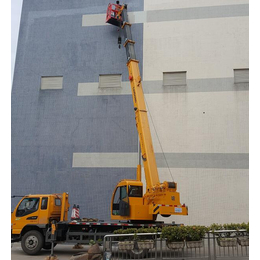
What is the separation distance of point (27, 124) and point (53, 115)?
5.85ft

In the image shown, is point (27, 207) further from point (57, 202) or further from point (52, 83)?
point (52, 83)

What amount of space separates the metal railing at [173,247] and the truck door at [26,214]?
4.93 m

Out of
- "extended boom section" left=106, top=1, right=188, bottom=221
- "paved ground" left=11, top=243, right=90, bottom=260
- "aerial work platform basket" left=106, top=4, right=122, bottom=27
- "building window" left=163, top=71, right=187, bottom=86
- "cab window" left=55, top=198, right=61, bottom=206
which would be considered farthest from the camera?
"aerial work platform basket" left=106, top=4, right=122, bottom=27

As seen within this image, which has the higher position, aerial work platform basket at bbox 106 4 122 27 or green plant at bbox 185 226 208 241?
aerial work platform basket at bbox 106 4 122 27

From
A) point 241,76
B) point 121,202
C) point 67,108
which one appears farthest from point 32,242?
point 241,76

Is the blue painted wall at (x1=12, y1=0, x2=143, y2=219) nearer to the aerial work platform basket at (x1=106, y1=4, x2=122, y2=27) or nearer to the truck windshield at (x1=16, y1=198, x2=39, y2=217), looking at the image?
the aerial work platform basket at (x1=106, y1=4, x2=122, y2=27)

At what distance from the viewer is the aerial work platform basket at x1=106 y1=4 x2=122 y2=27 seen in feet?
59.1

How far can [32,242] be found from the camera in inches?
468

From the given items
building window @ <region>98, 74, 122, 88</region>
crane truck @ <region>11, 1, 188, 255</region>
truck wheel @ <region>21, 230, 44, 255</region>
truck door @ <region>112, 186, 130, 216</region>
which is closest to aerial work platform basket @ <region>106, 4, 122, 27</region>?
building window @ <region>98, 74, 122, 88</region>

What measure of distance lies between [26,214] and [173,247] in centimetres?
677

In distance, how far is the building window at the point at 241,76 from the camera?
17.4 metres

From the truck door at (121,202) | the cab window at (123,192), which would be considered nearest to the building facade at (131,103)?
the truck door at (121,202)

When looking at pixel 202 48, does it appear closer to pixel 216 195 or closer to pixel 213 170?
pixel 213 170

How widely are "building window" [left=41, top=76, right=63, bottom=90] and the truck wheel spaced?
9.89 m
